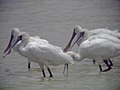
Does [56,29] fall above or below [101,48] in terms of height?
above

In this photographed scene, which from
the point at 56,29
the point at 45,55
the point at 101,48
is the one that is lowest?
the point at 45,55

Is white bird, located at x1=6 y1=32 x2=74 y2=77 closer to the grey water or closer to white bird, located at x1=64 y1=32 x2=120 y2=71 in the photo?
the grey water

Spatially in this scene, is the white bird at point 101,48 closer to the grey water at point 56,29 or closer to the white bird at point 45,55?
the grey water at point 56,29

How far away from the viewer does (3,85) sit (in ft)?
28.0

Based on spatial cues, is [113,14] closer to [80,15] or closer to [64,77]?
[80,15]

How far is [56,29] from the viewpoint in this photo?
1426 cm

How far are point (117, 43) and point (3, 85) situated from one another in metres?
2.36

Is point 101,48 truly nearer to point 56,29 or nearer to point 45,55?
point 45,55

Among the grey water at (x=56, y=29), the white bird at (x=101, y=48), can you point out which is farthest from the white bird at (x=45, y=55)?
the white bird at (x=101, y=48)

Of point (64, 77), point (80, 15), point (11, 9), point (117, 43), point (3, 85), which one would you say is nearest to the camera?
point (3, 85)

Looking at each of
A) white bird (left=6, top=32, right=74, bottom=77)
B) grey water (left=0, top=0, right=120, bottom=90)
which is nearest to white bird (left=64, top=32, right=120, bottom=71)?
grey water (left=0, top=0, right=120, bottom=90)

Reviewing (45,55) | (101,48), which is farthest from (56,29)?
(45,55)

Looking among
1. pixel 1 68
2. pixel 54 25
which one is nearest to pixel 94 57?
pixel 1 68

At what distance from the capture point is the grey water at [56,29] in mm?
8578
